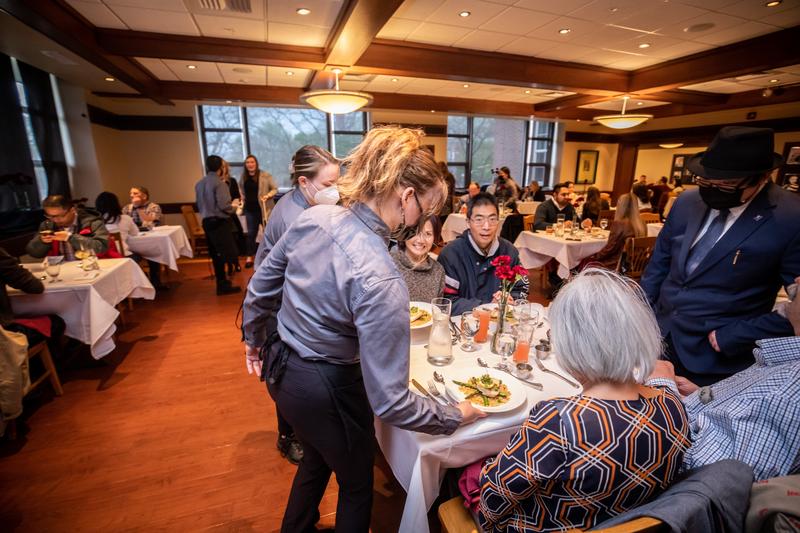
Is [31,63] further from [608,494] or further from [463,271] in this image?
[608,494]

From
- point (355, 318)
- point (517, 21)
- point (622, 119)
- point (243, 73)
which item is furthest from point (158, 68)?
point (622, 119)

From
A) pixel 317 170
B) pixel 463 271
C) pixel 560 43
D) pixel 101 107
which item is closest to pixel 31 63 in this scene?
pixel 101 107

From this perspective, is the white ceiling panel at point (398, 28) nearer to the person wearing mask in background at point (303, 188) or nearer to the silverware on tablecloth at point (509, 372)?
the person wearing mask in background at point (303, 188)

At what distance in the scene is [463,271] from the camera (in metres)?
2.29

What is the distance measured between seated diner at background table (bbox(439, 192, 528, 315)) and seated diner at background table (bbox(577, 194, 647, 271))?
6.50 ft

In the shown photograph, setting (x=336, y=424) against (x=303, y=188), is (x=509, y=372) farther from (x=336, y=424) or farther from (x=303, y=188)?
(x=303, y=188)

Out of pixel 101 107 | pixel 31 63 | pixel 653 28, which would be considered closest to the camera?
pixel 653 28

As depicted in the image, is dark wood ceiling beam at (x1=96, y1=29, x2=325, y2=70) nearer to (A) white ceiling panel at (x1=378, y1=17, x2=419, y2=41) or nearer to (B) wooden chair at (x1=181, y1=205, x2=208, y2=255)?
(A) white ceiling panel at (x1=378, y1=17, x2=419, y2=41)

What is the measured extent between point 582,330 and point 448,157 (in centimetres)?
998

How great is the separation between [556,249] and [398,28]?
10.5ft

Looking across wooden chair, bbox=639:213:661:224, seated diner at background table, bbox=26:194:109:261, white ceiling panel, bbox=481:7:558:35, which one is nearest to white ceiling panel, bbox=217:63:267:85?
seated diner at background table, bbox=26:194:109:261

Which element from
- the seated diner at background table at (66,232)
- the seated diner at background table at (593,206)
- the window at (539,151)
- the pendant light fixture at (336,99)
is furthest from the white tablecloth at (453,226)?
the window at (539,151)

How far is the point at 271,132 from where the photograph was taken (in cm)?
860

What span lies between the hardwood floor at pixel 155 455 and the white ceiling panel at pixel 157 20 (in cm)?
325
